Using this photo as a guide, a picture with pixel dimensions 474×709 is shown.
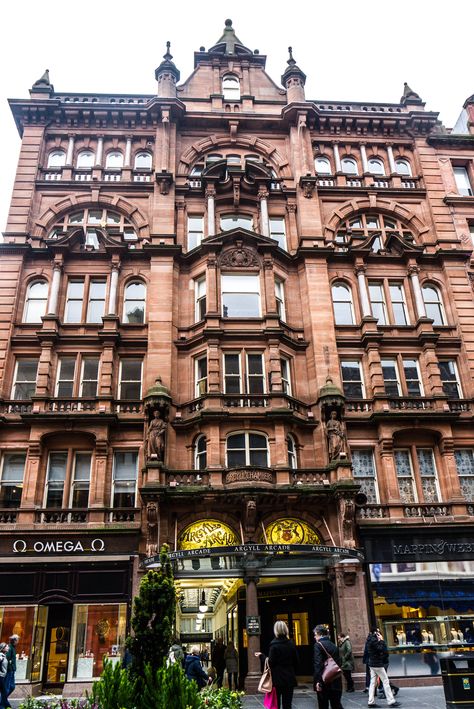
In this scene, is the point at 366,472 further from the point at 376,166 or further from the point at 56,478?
the point at 376,166

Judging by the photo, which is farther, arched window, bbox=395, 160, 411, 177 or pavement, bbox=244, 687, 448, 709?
arched window, bbox=395, 160, 411, 177

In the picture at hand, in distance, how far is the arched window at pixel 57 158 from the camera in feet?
104

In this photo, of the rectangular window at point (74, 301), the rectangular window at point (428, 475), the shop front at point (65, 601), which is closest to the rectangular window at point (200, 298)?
the rectangular window at point (74, 301)

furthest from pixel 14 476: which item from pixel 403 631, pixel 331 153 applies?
pixel 331 153

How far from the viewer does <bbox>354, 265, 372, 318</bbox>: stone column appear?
2785 centimetres

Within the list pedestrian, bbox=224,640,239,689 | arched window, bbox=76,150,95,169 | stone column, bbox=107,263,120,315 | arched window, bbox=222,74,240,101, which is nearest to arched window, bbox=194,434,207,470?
pedestrian, bbox=224,640,239,689

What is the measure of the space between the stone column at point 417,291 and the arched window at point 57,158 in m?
19.5

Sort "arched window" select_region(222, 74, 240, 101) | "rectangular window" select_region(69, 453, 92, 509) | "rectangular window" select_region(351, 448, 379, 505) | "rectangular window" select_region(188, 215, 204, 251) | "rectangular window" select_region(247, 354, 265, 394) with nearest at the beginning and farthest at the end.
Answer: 1. "rectangular window" select_region(69, 453, 92, 509)
2. "rectangular window" select_region(351, 448, 379, 505)
3. "rectangular window" select_region(247, 354, 265, 394)
4. "rectangular window" select_region(188, 215, 204, 251)
5. "arched window" select_region(222, 74, 240, 101)

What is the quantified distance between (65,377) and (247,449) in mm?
9044

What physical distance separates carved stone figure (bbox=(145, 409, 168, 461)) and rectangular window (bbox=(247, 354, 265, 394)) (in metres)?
4.17

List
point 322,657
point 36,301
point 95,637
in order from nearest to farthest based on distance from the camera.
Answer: point 322,657 → point 95,637 → point 36,301

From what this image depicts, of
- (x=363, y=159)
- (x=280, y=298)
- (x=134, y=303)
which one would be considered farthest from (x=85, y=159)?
(x=363, y=159)

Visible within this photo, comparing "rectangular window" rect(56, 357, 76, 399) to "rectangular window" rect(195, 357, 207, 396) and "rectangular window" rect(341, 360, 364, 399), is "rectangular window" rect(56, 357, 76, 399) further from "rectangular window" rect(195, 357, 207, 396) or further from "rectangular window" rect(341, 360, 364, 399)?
"rectangular window" rect(341, 360, 364, 399)

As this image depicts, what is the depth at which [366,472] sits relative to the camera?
982 inches
